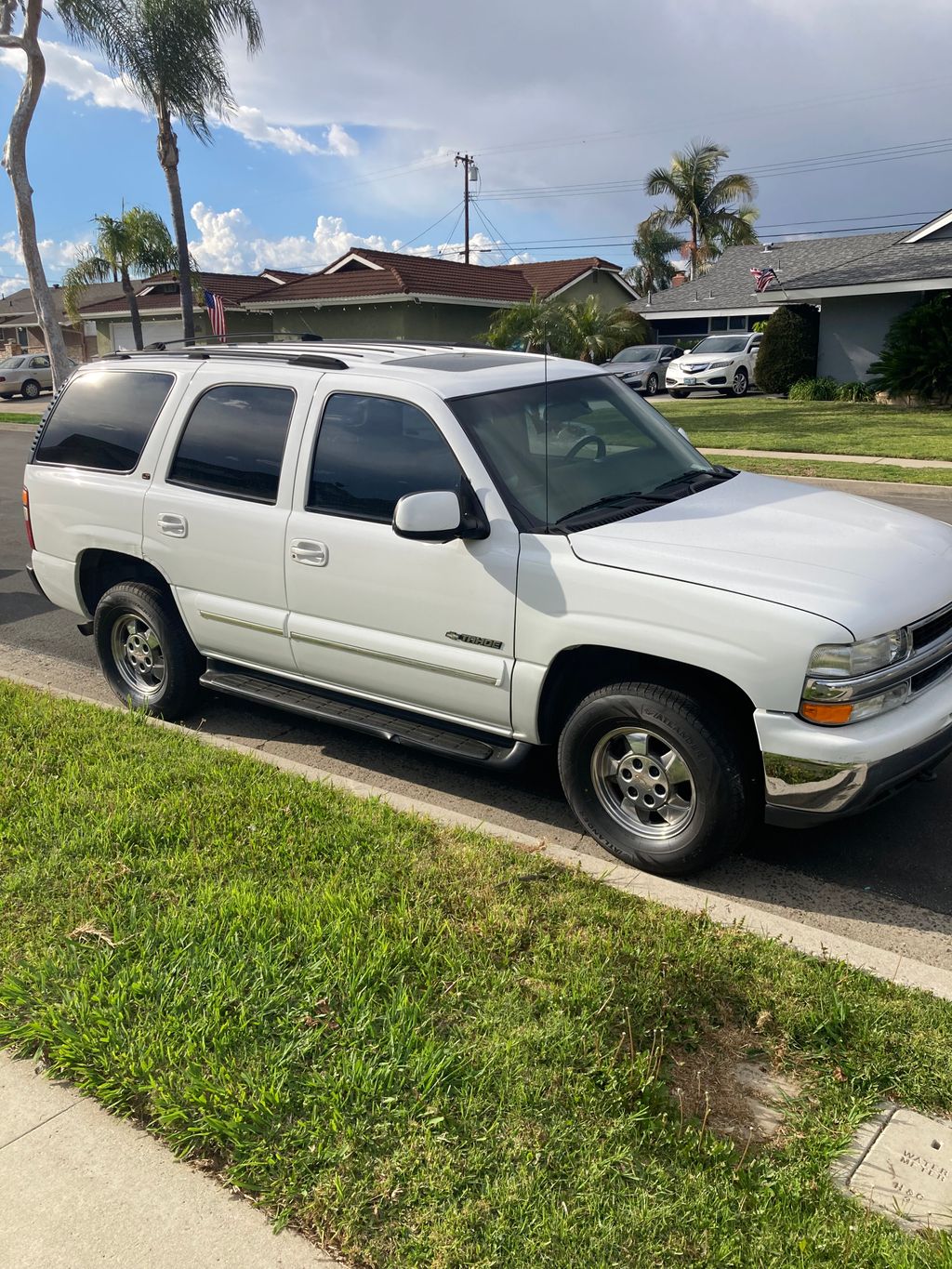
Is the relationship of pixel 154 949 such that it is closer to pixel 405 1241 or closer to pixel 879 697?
pixel 405 1241

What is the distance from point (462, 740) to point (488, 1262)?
8.00 ft

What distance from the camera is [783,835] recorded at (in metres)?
4.46

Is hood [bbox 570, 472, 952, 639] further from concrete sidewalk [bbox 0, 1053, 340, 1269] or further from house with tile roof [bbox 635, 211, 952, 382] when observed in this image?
house with tile roof [bbox 635, 211, 952, 382]

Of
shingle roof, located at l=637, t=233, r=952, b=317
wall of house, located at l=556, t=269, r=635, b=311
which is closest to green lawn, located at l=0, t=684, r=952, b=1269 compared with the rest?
shingle roof, located at l=637, t=233, r=952, b=317

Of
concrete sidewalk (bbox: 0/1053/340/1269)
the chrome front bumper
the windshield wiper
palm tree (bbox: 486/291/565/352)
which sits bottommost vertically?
concrete sidewalk (bbox: 0/1053/340/1269)

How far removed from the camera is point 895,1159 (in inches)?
102

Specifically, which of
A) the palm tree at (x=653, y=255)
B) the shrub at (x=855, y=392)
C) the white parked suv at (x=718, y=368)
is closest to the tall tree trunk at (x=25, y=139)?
the white parked suv at (x=718, y=368)

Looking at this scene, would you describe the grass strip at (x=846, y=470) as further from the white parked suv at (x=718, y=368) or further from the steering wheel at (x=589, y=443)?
the white parked suv at (x=718, y=368)

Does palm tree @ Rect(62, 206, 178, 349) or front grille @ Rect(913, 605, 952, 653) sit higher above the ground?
palm tree @ Rect(62, 206, 178, 349)

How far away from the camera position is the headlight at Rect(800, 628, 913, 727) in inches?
138

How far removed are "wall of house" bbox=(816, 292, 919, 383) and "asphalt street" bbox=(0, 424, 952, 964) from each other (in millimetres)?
23251

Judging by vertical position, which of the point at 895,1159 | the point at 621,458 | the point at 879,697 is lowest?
the point at 895,1159

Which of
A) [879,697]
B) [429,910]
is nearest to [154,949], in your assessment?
[429,910]

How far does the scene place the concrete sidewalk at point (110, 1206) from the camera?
7.79ft
